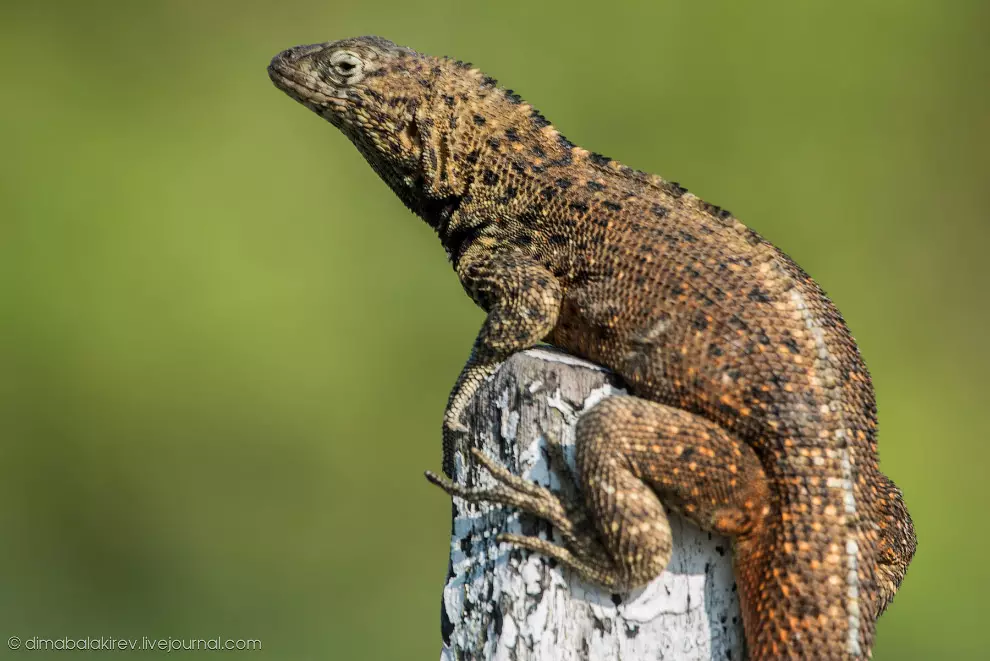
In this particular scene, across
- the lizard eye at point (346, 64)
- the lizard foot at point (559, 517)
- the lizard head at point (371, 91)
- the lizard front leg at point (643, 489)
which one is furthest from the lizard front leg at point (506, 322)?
the lizard eye at point (346, 64)

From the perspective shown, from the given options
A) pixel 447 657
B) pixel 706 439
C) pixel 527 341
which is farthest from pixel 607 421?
pixel 447 657

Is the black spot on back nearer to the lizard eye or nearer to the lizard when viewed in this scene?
the lizard

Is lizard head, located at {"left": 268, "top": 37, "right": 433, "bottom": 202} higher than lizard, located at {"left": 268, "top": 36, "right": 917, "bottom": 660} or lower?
higher

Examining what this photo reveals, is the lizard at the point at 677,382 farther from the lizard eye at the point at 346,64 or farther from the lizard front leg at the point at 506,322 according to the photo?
the lizard eye at the point at 346,64

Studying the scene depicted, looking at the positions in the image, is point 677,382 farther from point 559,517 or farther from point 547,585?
point 547,585

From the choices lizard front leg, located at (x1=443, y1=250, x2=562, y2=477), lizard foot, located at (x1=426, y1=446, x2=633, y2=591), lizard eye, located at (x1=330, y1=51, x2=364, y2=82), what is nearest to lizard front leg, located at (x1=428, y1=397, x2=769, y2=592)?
lizard foot, located at (x1=426, y1=446, x2=633, y2=591)

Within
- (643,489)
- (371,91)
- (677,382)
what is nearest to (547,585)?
(643,489)
